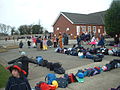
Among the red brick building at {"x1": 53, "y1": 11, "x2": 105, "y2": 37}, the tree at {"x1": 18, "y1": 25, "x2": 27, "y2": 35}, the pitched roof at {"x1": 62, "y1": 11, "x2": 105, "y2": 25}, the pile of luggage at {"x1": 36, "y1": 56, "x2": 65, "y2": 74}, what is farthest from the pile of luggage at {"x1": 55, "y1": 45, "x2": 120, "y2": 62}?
the tree at {"x1": 18, "y1": 25, "x2": 27, "y2": 35}

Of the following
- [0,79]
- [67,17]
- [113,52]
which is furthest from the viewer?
[67,17]

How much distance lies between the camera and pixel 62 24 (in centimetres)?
4122

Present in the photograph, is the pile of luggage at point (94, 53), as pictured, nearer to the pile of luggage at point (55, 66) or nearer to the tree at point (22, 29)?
the pile of luggage at point (55, 66)

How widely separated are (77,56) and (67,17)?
2708cm

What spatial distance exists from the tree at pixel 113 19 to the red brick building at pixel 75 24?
1370cm

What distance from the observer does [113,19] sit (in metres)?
24.3

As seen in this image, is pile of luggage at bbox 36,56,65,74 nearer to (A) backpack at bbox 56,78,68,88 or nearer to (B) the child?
(A) backpack at bbox 56,78,68,88

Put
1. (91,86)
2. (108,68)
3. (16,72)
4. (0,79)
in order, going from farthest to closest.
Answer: (108,68), (0,79), (91,86), (16,72)

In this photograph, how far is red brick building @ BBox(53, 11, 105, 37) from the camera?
38.2 metres

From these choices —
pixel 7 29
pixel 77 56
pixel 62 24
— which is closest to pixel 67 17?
pixel 62 24

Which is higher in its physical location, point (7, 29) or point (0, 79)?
point (7, 29)

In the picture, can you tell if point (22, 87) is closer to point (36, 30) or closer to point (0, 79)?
point (0, 79)

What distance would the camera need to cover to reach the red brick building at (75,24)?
1506 inches

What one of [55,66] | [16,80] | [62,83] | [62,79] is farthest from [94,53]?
[16,80]
